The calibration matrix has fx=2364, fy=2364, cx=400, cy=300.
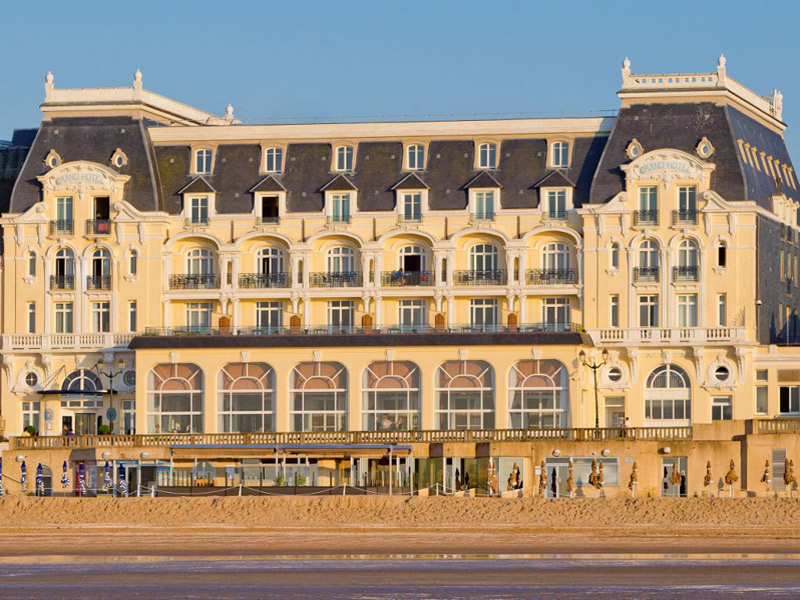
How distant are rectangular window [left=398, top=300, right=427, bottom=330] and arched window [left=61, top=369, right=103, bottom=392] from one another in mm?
16806

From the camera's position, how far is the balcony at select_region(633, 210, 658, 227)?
12494cm

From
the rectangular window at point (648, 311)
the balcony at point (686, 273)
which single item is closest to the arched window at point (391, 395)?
the rectangular window at point (648, 311)

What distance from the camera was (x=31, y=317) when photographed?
5118 inches

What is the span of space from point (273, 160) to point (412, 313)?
39.1 feet

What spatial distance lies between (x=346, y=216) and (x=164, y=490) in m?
23.1

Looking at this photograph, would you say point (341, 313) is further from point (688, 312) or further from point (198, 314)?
point (688, 312)

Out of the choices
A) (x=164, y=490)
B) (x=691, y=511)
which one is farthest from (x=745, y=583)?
(x=164, y=490)

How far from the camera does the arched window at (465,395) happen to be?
4771 inches

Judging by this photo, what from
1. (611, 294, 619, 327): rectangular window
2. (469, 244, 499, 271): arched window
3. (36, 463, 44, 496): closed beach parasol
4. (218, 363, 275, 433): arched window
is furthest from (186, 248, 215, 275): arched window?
(611, 294, 619, 327): rectangular window

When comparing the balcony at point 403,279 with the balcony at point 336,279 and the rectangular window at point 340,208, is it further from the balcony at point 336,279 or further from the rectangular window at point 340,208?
the rectangular window at point 340,208

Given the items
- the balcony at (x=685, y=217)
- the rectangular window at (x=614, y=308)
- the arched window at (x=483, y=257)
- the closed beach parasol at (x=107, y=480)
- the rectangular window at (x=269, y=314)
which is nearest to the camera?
the closed beach parasol at (x=107, y=480)

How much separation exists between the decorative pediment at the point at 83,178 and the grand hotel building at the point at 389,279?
0.40ft

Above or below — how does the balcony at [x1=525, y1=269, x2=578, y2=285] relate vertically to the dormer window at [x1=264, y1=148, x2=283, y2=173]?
below

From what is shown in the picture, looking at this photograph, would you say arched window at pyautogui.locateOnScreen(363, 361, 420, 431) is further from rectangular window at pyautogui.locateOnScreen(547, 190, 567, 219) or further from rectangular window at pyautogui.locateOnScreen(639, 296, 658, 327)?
rectangular window at pyautogui.locateOnScreen(639, 296, 658, 327)
